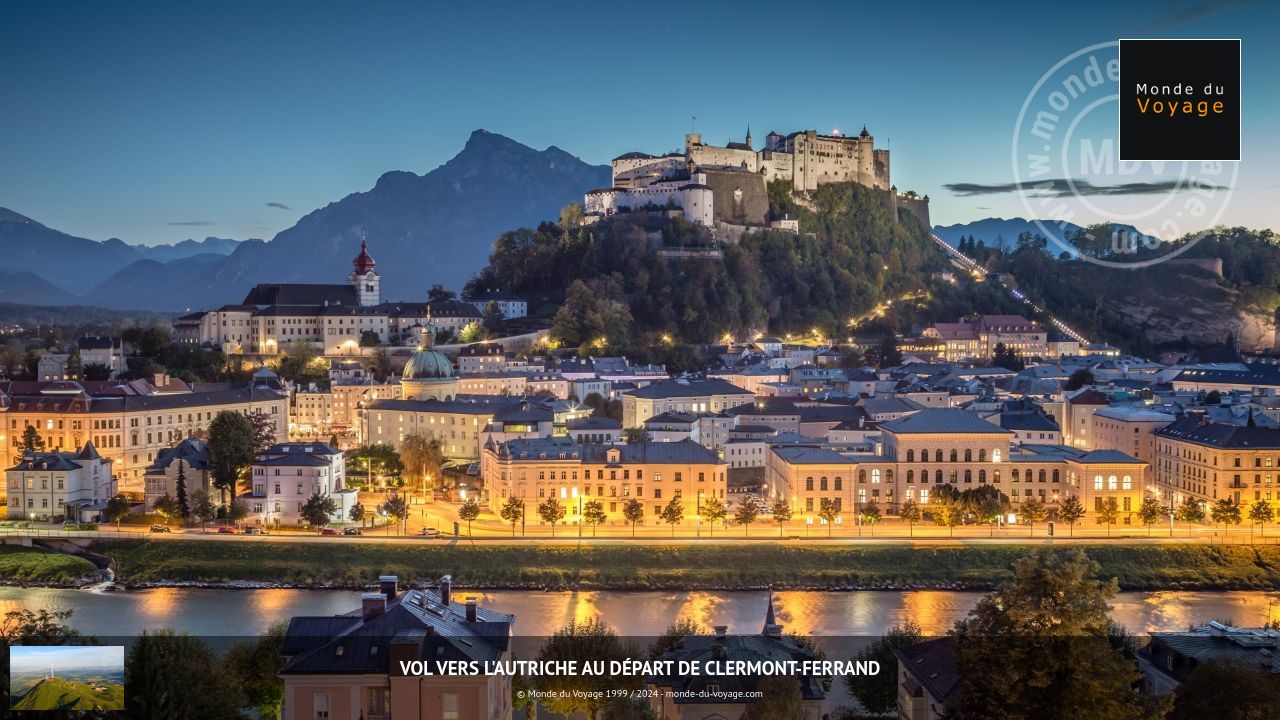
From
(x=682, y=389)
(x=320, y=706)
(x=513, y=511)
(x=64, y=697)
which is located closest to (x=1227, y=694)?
(x=320, y=706)

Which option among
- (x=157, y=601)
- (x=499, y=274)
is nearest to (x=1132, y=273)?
(x=499, y=274)

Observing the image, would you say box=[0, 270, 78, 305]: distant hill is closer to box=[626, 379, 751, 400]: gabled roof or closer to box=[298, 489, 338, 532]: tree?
box=[626, 379, 751, 400]: gabled roof

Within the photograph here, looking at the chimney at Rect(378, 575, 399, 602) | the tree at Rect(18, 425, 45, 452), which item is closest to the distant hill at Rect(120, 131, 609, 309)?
the tree at Rect(18, 425, 45, 452)

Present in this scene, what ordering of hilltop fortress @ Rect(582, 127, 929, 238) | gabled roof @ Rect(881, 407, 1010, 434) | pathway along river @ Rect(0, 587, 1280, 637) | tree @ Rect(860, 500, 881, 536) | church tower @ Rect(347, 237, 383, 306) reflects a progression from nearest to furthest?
1. pathway along river @ Rect(0, 587, 1280, 637)
2. tree @ Rect(860, 500, 881, 536)
3. gabled roof @ Rect(881, 407, 1010, 434)
4. church tower @ Rect(347, 237, 383, 306)
5. hilltop fortress @ Rect(582, 127, 929, 238)

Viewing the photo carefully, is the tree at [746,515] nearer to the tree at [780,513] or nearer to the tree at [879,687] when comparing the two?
the tree at [780,513]

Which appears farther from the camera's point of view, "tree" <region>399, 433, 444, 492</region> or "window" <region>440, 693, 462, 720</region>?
"tree" <region>399, 433, 444, 492</region>

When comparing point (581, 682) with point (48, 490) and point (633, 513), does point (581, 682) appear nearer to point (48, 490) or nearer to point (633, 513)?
point (633, 513)
